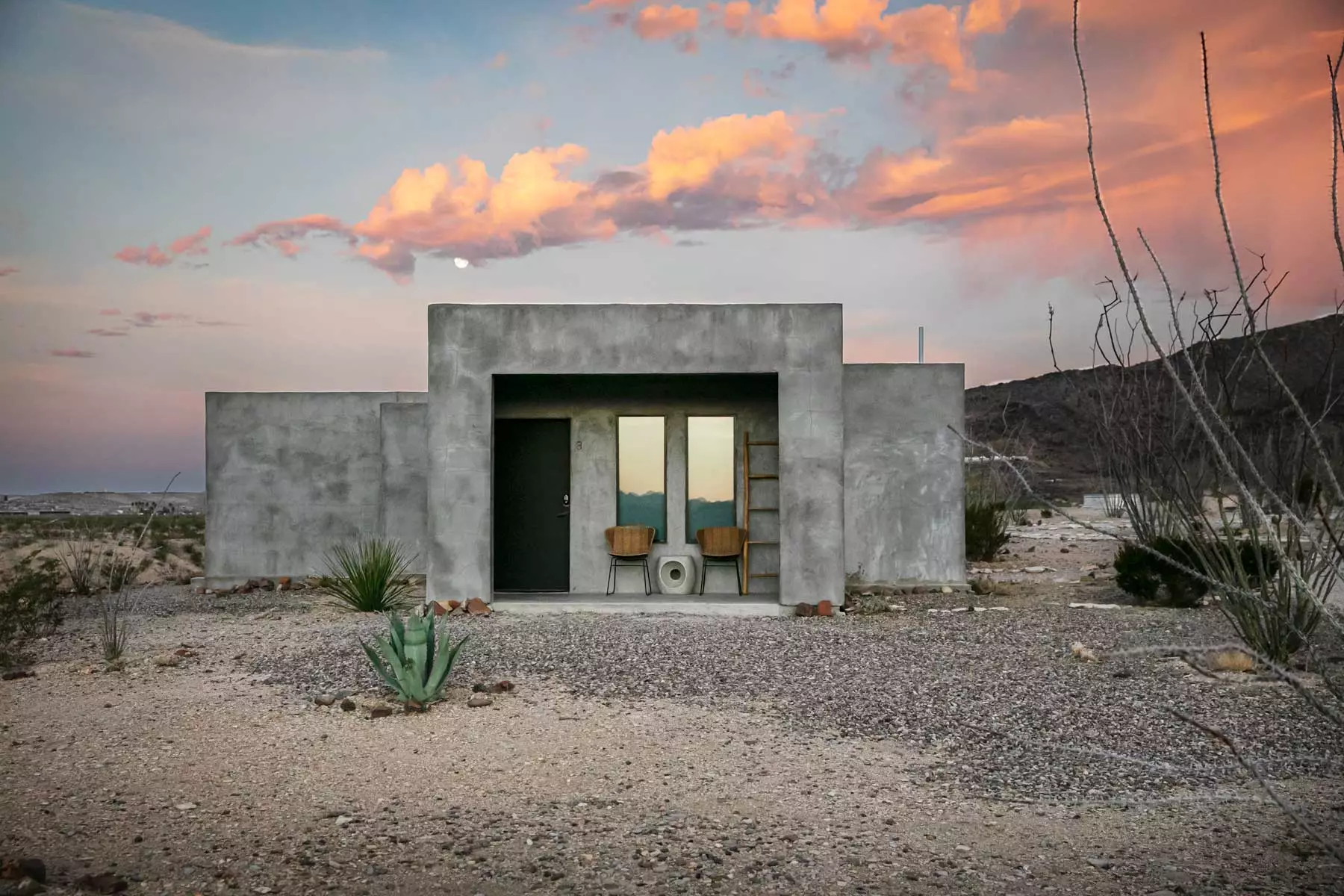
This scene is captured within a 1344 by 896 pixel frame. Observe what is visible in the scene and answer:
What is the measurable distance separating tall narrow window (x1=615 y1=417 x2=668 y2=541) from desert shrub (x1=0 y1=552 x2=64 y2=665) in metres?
6.63

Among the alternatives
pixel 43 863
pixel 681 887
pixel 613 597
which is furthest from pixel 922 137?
pixel 43 863

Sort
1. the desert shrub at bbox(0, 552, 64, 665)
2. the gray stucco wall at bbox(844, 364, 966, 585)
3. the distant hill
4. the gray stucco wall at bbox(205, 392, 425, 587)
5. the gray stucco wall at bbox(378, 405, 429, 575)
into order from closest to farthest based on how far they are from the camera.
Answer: the desert shrub at bbox(0, 552, 64, 665) → the gray stucco wall at bbox(844, 364, 966, 585) → the gray stucco wall at bbox(378, 405, 429, 575) → the gray stucco wall at bbox(205, 392, 425, 587) → the distant hill

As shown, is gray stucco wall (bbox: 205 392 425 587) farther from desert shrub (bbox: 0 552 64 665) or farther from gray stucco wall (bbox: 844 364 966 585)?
gray stucco wall (bbox: 844 364 966 585)

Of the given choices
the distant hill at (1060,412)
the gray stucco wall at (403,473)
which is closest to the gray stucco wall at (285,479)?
the gray stucco wall at (403,473)

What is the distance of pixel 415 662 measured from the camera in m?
7.82

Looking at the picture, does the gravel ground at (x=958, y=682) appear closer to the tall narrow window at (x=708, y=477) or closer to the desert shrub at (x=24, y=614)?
the tall narrow window at (x=708, y=477)

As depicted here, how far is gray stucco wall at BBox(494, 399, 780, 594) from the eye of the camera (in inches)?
559

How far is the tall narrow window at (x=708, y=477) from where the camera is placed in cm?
1428

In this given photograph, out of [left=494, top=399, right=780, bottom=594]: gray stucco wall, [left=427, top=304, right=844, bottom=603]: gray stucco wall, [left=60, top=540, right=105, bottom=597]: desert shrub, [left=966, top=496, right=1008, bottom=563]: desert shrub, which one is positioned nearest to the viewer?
[left=427, top=304, right=844, bottom=603]: gray stucco wall

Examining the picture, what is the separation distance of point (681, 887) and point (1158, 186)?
4.92m

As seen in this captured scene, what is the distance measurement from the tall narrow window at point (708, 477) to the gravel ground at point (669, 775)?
372 centimetres

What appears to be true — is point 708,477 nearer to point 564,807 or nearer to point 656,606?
point 656,606

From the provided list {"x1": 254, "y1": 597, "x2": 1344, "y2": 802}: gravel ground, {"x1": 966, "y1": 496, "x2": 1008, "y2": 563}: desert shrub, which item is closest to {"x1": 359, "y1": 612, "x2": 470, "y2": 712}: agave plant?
{"x1": 254, "y1": 597, "x2": 1344, "y2": 802}: gravel ground

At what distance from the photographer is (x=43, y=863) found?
15.2 ft
